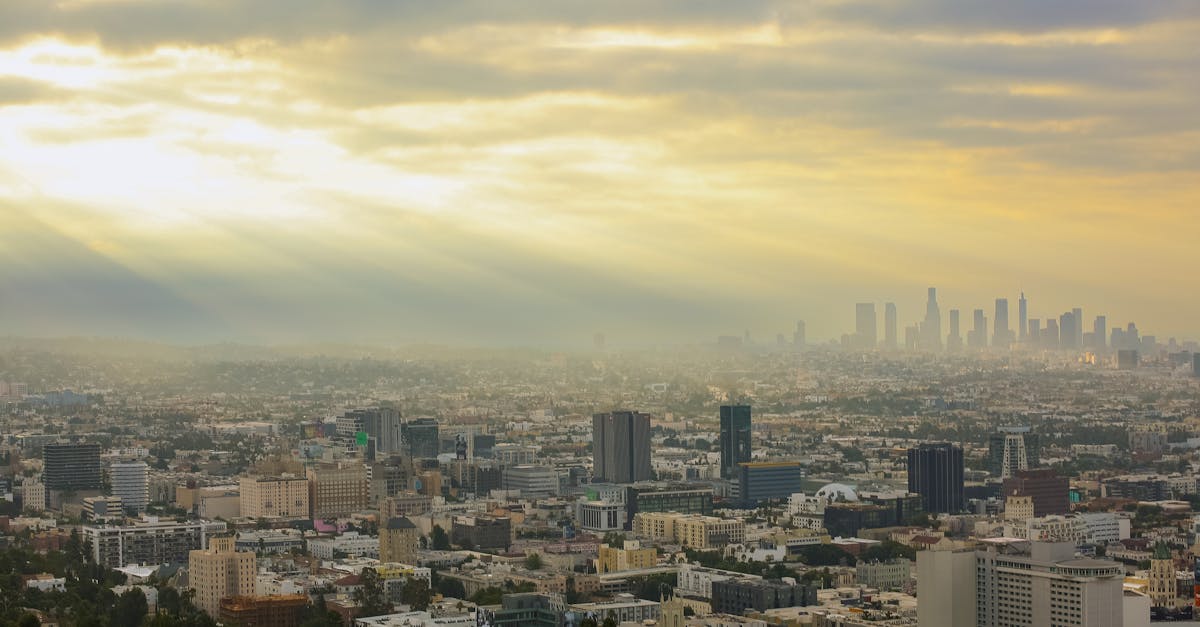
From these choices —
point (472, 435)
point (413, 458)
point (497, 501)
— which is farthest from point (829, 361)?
point (497, 501)

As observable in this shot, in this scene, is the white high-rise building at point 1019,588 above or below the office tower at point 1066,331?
below

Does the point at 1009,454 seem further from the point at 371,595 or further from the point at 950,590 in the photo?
the point at 950,590

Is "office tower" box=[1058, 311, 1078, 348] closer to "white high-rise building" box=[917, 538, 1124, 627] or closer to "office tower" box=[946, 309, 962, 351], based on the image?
"office tower" box=[946, 309, 962, 351]

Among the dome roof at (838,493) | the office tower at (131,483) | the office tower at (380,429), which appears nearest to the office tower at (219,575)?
the office tower at (131,483)

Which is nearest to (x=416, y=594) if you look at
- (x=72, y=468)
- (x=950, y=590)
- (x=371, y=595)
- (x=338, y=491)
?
(x=371, y=595)

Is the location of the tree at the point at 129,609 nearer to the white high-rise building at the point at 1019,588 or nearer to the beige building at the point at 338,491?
the white high-rise building at the point at 1019,588

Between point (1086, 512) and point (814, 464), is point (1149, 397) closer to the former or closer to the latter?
point (814, 464)
